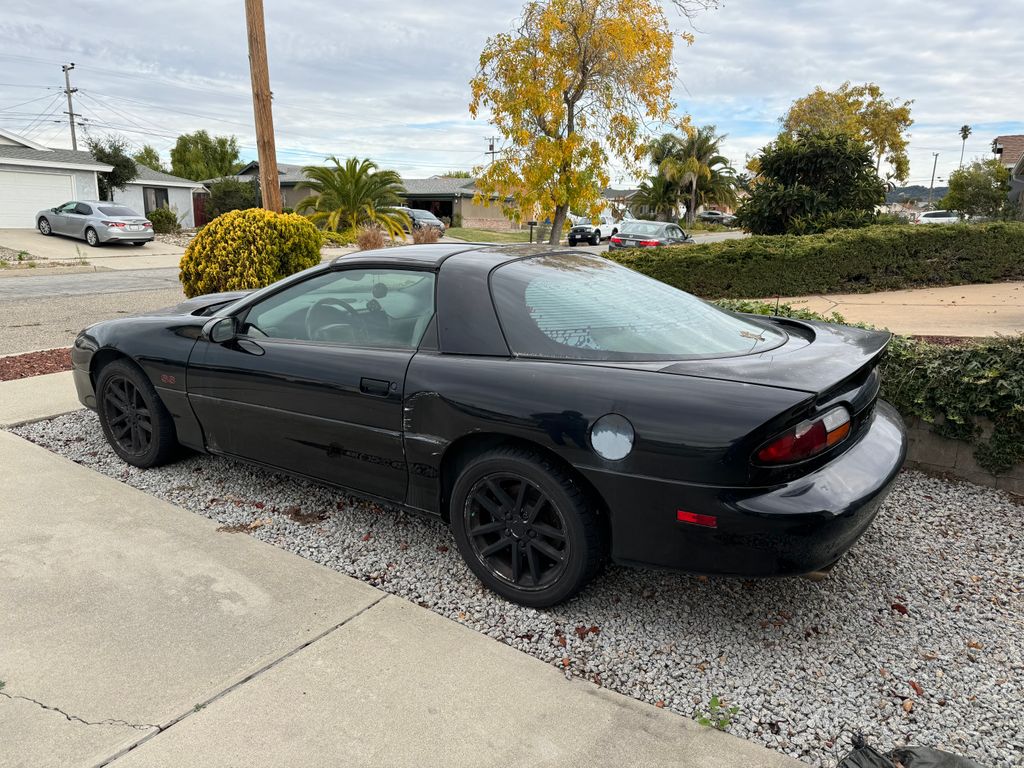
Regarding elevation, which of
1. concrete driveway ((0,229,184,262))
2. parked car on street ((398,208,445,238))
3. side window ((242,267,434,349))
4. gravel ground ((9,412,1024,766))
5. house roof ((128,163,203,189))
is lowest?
gravel ground ((9,412,1024,766))

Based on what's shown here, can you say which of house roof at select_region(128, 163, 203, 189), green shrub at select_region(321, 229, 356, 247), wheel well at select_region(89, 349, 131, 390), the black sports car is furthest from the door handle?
house roof at select_region(128, 163, 203, 189)

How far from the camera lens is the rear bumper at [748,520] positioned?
231 centimetres

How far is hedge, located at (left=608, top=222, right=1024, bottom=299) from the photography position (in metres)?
10.2

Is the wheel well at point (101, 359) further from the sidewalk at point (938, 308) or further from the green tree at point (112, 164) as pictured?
the green tree at point (112, 164)

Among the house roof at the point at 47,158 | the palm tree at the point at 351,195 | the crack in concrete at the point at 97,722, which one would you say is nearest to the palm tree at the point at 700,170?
the palm tree at the point at 351,195

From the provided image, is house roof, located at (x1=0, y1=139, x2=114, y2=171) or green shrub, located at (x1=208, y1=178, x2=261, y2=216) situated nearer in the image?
house roof, located at (x1=0, y1=139, x2=114, y2=171)

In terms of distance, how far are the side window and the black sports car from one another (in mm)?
11

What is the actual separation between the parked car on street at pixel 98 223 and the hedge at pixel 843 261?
68.4 feet

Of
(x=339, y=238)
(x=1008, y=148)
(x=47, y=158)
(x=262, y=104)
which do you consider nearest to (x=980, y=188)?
(x=1008, y=148)

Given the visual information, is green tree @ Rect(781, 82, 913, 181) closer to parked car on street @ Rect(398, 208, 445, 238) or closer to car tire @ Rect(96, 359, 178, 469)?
parked car on street @ Rect(398, 208, 445, 238)

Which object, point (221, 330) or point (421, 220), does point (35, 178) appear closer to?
point (421, 220)

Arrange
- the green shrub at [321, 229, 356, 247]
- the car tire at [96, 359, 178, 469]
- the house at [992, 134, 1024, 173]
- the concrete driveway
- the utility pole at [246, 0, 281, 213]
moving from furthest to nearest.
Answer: the house at [992, 134, 1024, 173]
the green shrub at [321, 229, 356, 247]
the concrete driveway
the utility pole at [246, 0, 281, 213]
the car tire at [96, 359, 178, 469]

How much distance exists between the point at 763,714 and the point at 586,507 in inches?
34.1

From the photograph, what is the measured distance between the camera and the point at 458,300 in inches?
117
